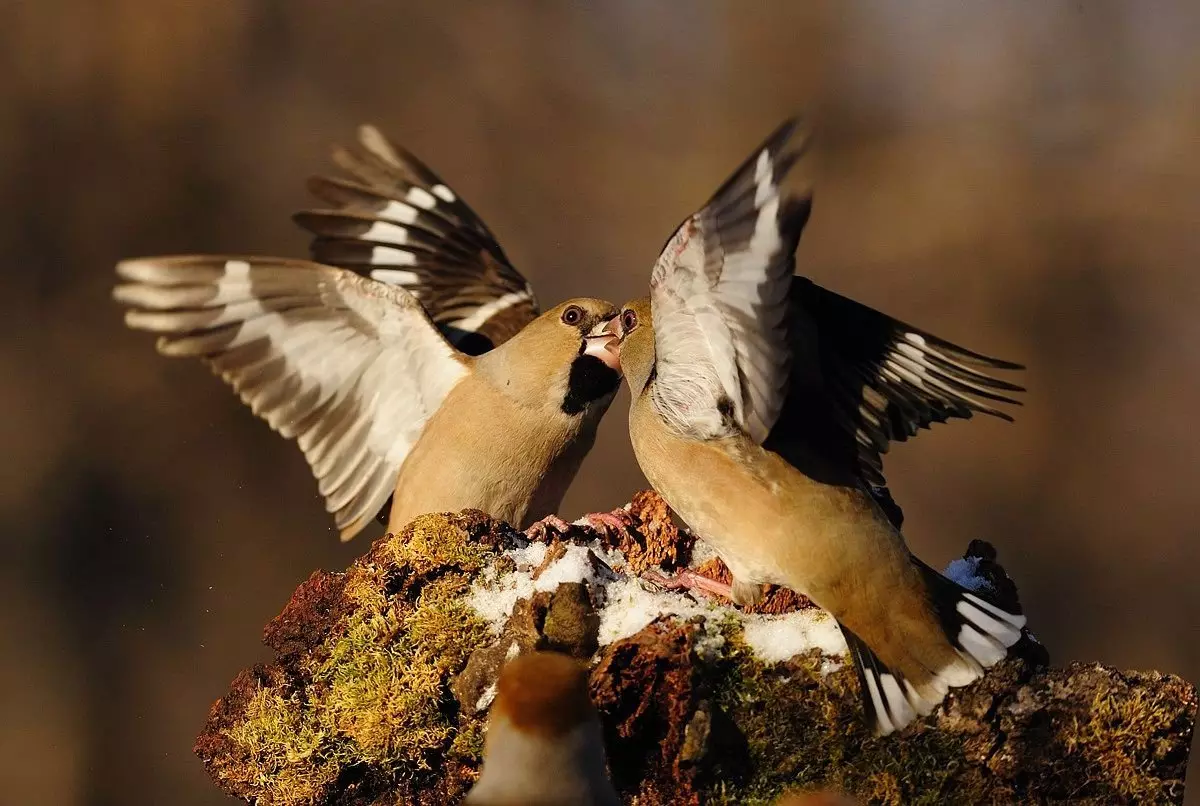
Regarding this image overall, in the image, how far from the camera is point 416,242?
5.78m

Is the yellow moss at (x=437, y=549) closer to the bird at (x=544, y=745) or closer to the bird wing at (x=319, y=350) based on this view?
the bird at (x=544, y=745)

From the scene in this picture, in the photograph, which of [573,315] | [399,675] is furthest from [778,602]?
[573,315]

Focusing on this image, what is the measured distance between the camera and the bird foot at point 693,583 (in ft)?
11.6

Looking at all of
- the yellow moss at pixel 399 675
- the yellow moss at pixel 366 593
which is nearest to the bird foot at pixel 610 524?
the yellow moss at pixel 399 675

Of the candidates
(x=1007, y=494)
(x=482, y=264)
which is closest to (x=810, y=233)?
(x=1007, y=494)

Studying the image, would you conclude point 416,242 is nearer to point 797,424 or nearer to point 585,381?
point 585,381

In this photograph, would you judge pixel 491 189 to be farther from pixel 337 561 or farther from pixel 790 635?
pixel 790 635

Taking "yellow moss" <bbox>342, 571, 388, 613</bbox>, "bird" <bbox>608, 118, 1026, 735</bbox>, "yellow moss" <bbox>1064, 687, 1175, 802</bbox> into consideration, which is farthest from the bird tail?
"yellow moss" <bbox>342, 571, 388, 613</bbox>

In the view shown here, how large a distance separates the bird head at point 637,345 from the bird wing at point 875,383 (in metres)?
0.52

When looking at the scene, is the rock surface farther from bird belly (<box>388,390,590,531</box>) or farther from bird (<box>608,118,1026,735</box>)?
bird belly (<box>388,390,590,531</box>)

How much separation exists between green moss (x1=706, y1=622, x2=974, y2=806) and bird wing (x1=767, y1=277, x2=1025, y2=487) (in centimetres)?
82

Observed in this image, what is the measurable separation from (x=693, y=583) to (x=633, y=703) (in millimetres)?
821

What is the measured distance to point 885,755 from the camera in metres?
2.90

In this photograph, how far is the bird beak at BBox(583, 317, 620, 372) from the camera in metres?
4.60
